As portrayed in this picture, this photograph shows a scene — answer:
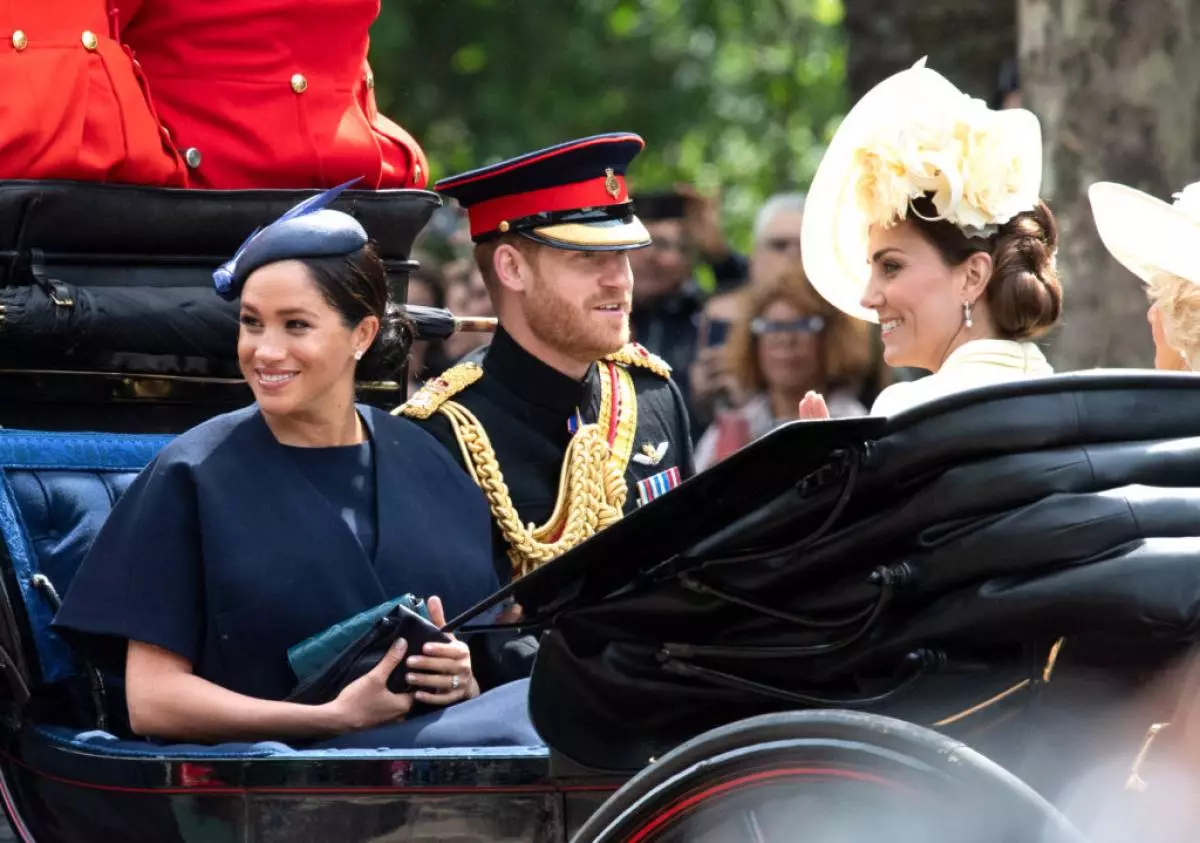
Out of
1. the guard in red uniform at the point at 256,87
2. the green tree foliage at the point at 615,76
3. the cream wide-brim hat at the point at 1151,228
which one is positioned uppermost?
the green tree foliage at the point at 615,76

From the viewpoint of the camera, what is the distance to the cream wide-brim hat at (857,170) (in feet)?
11.8

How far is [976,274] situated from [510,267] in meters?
1.28

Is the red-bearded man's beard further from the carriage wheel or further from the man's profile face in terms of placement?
the carriage wheel

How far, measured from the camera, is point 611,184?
15.4ft

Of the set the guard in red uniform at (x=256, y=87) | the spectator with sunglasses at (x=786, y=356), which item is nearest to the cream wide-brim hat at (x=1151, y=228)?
the guard in red uniform at (x=256, y=87)

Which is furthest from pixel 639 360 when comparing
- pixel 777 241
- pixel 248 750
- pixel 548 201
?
pixel 777 241

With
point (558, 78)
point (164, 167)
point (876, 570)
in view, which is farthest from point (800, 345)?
point (558, 78)

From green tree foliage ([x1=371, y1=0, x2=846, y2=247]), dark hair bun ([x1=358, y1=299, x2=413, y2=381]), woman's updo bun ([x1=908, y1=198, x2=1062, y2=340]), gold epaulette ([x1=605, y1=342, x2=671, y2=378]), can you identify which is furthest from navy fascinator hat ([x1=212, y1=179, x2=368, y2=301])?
green tree foliage ([x1=371, y1=0, x2=846, y2=247])

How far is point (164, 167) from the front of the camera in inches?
166

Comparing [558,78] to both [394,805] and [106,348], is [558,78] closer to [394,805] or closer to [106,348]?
[106,348]

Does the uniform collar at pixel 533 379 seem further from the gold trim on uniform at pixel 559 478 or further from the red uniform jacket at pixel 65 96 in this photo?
the red uniform jacket at pixel 65 96

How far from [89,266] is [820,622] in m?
1.87

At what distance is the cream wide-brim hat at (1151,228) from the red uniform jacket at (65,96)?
5.84ft

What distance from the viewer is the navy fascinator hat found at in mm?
3730
